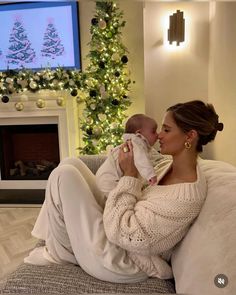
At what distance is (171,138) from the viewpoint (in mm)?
1284

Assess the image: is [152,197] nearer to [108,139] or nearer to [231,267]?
[231,267]

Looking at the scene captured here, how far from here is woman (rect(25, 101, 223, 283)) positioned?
115 cm

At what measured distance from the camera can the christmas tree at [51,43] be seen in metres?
3.76

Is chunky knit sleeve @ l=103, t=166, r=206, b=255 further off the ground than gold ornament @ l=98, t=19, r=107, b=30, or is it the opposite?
gold ornament @ l=98, t=19, r=107, b=30

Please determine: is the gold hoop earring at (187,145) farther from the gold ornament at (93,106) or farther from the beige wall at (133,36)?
the beige wall at (133,36)

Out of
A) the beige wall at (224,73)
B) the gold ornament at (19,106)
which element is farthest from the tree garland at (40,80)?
the beige wall at (224,73)

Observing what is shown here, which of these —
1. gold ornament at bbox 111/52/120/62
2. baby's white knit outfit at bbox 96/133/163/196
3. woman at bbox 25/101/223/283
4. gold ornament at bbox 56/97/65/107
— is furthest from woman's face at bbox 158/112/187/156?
gold ornament at bbox 56/97/65/107

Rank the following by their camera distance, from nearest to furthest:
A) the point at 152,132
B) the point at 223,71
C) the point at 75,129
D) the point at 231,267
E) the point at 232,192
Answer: the point at 231,267, the point at 232,192, the point at 152,132, the point at 223,71, the point at 75,129

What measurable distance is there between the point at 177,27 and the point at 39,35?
1.67 meters

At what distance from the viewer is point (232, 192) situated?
1.15 m

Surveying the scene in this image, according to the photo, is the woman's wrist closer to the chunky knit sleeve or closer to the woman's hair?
the chunky knit sleeve

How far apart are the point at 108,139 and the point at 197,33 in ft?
5.81

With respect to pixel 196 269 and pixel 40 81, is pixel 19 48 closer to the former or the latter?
pixel 40 81

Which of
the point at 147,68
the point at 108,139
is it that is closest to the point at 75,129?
the point at 108,139
